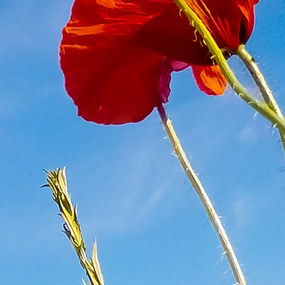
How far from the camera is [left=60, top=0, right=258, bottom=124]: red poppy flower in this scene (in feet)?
1.22

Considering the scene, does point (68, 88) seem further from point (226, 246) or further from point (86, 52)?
point (226, 246)

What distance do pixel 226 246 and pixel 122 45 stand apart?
0.14 metres

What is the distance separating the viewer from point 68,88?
0.41 meters

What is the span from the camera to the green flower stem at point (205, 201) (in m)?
0.31

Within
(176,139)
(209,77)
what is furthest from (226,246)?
(209,77)

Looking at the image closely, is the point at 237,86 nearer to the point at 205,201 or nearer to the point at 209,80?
the point at 205,201

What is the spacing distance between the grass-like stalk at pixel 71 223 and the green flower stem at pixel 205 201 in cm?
14

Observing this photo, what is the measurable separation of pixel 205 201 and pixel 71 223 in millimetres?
184

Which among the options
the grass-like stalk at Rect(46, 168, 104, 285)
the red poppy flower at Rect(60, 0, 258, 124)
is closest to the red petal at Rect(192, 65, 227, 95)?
the red poppy flower at Rect(60, 0, 258, 124)

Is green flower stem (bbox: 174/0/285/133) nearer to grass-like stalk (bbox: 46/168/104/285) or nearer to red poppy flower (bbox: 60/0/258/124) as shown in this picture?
red poppy flower (bbox: 60/0/258/124)

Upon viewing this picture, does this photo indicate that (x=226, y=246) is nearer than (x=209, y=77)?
Yes

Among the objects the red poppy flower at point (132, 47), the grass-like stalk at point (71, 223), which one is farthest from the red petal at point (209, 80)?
the grass-like stalk at point (71, 223)

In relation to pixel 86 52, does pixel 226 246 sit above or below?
below

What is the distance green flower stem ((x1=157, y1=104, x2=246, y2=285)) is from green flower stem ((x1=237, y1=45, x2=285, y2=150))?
56 mm
